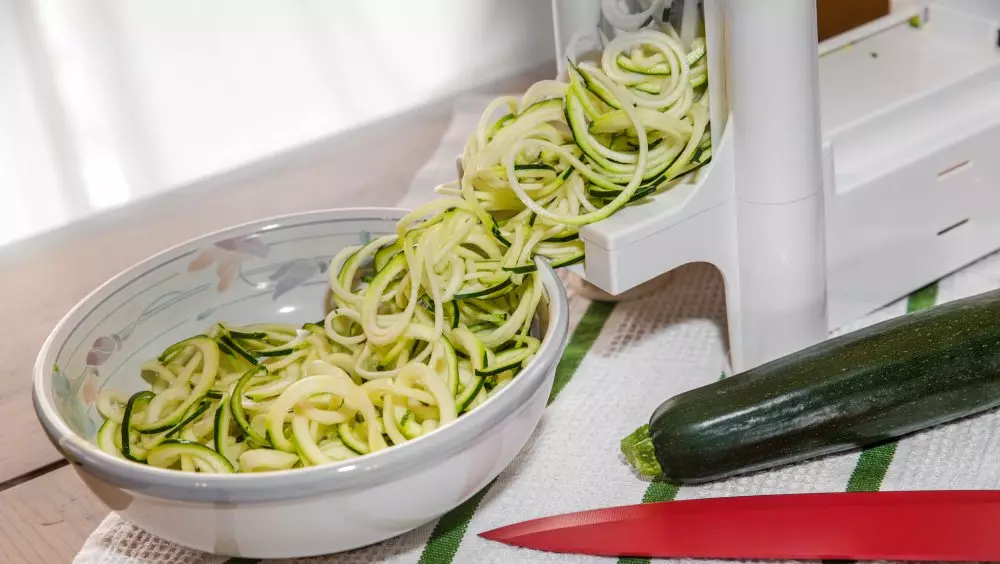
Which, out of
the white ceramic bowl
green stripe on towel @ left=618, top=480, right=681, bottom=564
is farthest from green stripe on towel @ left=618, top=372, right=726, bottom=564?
the white ceramic bowl

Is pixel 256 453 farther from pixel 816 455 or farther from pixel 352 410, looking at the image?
pixel 816 455

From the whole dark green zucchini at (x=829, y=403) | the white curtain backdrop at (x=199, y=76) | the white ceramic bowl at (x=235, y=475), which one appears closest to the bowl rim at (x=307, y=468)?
the white ceramic bowl at (x=235, y=475)

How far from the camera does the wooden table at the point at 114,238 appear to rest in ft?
2.80

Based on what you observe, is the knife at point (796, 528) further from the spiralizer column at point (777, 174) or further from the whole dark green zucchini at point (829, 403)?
the spiralizer column at point (777, 174)

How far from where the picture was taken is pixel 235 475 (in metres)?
0.63

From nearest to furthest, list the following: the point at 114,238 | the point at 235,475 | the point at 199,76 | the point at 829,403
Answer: the point at 235,475 → the point at 829,403 → the point at 114,238 → the point at 199,76

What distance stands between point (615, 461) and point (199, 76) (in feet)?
3.90

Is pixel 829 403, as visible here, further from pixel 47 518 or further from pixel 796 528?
pixel 47 518

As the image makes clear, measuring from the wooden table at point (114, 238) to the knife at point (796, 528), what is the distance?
344 millimetres

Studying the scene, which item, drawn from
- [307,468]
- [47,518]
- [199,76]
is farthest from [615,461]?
[199,76]

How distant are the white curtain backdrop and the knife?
832 mm

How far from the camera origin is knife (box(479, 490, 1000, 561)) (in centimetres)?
67

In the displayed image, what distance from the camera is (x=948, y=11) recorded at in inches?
40.2

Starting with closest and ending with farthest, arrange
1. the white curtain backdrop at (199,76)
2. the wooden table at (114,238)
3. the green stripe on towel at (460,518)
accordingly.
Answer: the green stripe on towel at (460,518), the wooden table at (114,238), the white curtain backdrop at (199,76)
